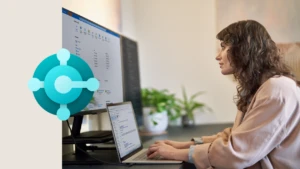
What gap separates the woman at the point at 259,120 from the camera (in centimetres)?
86

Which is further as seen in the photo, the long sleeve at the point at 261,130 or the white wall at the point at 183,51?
the white wall at the point at 183,51

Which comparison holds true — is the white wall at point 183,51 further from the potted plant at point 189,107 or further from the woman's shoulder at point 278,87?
the woman's shoulder at point 278,87

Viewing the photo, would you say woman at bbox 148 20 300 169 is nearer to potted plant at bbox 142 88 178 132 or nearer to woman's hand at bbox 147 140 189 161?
woman's hand at bbox 147 140 189 161

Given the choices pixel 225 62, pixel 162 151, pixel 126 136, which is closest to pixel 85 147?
pixel 126 136

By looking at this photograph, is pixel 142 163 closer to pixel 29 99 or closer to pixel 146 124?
pixel 29 99

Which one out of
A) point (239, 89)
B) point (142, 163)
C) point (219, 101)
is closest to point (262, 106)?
point (239, 89)

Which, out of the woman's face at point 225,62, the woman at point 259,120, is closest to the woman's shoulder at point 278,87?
the woman at point 259,120

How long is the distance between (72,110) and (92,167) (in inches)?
23.3

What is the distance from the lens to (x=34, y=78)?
0.41m

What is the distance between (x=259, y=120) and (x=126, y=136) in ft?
1.53

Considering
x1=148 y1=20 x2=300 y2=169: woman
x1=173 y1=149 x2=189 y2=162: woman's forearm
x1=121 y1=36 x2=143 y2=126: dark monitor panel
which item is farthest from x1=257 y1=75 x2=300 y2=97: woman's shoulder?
x1=121 y1=36 x2=143 y2=126: dark monitor panel

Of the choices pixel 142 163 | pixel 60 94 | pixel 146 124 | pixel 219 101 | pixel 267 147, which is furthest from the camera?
pixel 219 101

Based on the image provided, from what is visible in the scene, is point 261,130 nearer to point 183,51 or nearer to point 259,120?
point 259,120
